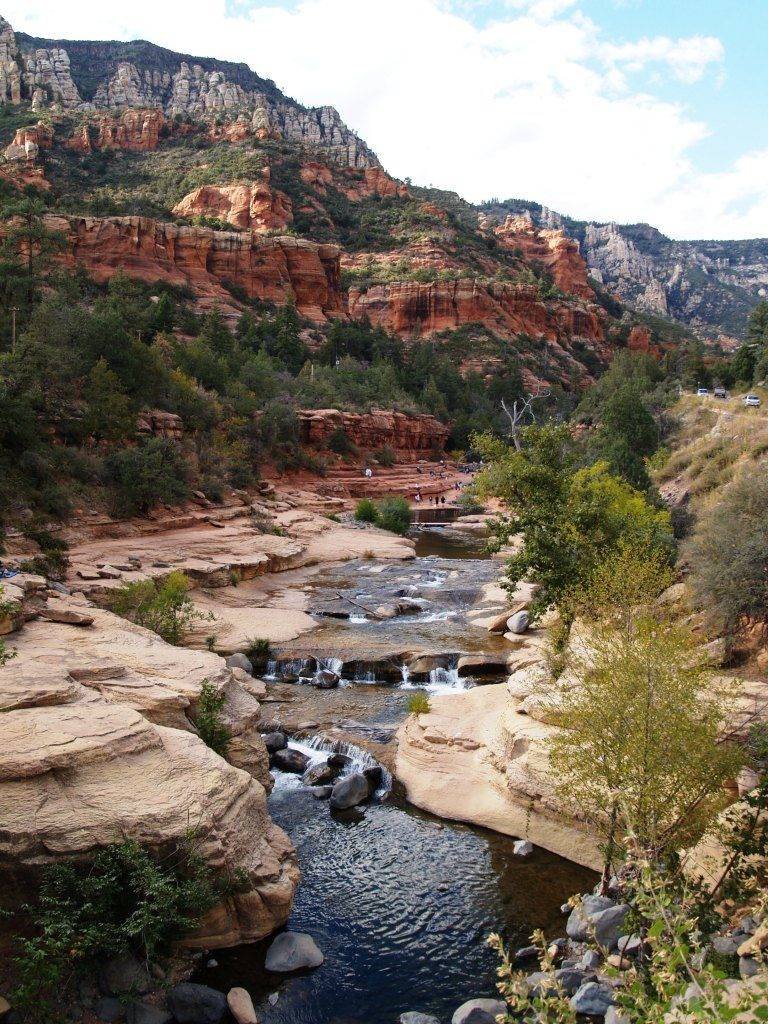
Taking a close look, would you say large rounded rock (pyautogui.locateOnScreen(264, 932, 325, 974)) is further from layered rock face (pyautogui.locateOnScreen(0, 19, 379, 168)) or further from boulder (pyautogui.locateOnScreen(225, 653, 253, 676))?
layered rock face (pyautogui.locateOnScreen(0, 19, 379, 168))

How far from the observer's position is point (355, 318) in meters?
83.0

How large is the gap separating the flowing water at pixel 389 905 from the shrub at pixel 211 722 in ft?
4.60

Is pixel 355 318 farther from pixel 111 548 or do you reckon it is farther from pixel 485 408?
pixel 111 548

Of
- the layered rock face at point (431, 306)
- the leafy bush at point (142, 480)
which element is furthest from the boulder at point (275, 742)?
the layered rock face at point (431, 306)

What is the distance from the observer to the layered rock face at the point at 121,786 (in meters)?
7.27

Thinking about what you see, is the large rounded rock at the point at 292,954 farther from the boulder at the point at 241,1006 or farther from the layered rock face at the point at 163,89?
the layered rock face at the point at 163,89

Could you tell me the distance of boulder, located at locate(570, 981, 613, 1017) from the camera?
6.80 metres

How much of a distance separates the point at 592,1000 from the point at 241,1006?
11.1 feet

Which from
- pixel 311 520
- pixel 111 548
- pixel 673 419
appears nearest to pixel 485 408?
pixel 673 419

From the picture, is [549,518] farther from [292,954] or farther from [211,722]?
[292,954]

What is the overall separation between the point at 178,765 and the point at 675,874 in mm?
5705

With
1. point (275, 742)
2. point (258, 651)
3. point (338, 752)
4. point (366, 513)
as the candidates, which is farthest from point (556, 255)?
point (275, 742)

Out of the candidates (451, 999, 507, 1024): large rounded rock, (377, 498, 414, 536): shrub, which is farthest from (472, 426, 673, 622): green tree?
(377, 498, 414, 536): shrub

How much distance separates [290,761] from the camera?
1220 centimetres
